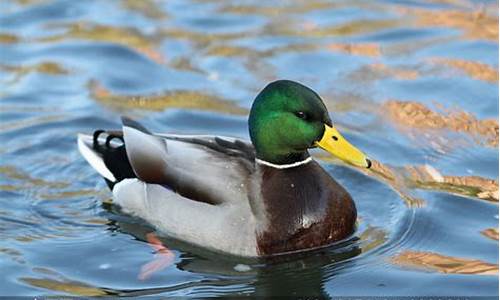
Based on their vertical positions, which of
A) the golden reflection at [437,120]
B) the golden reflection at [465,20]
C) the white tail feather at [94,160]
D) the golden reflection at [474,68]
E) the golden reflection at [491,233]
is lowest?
the golden reflection at [491,233]

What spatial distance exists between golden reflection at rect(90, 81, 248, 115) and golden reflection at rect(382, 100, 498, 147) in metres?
1.24

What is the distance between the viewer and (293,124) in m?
6.91

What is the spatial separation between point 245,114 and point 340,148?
2.55m

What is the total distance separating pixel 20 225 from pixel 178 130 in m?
1.97

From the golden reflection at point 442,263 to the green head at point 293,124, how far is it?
619 millimetres

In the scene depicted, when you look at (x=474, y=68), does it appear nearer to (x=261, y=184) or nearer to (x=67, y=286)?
(x=261, y=184)

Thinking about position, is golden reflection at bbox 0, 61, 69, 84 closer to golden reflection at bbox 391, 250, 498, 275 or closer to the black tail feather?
the black tail feather

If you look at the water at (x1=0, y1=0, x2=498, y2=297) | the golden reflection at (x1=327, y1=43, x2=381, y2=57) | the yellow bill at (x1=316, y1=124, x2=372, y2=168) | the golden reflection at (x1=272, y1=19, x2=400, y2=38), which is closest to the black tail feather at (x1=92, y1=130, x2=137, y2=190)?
the water at (x1=0, y1=0, x2=498, y2=297)

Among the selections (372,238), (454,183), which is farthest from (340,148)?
(454,183)

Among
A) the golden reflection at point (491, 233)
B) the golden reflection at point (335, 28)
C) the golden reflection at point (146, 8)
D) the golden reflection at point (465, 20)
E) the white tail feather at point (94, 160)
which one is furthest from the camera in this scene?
the golden reflection at point (146, 8)

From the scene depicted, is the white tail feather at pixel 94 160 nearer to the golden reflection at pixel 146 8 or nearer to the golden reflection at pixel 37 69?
the golden reflection at pixel 37 69

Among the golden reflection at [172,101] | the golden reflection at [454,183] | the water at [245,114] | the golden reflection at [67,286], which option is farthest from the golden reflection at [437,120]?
the golden reflection at [67,286]

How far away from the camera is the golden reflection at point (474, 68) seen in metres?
9.79

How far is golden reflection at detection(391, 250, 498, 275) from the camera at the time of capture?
22.0 ft
